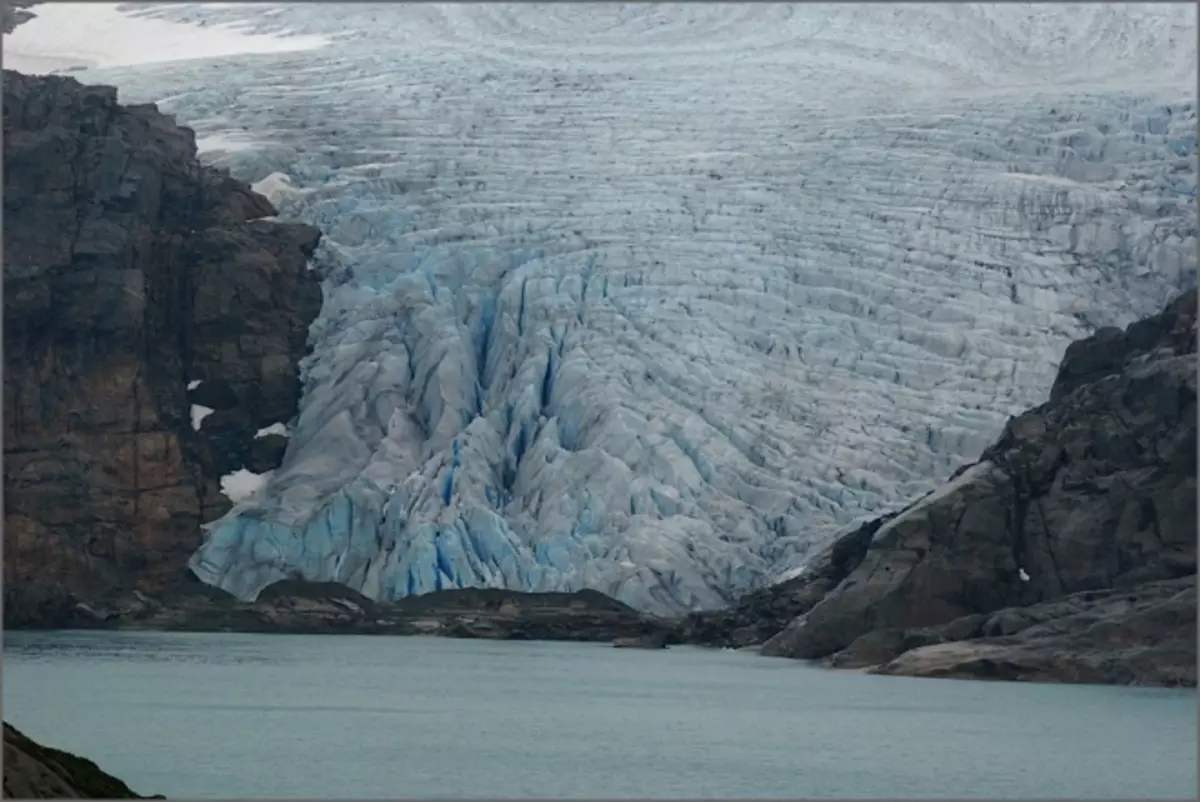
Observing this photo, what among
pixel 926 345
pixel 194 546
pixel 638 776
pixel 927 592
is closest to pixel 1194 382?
pixel 927 592

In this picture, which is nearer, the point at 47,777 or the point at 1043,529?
the point at 47,777

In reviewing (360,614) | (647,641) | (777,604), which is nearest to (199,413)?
(360,614)

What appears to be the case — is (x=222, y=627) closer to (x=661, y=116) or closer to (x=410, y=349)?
(x=410, y=349)

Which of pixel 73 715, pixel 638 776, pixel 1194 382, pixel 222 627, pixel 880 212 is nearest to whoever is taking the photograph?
pixel 638 776

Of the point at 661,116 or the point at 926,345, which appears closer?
the point at 926,345

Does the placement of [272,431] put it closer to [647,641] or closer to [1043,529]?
[647,641]

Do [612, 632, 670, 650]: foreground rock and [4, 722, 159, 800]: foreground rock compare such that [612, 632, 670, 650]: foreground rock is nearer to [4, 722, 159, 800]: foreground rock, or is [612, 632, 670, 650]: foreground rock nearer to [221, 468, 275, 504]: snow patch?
[221, 468, 275, 504]: snow patch
